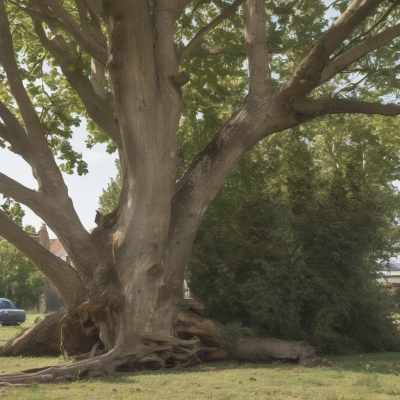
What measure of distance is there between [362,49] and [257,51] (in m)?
2.48

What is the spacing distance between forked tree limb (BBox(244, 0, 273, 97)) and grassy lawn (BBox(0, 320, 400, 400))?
20.8 feet

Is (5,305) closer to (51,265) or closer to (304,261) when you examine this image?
(51,265)

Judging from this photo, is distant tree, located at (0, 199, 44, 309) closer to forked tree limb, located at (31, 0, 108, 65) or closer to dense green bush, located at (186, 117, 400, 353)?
dense green bush, located at (186, 117, 400, 353)

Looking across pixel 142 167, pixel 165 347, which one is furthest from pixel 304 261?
pixel 142 167

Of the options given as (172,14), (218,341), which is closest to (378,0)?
(172,14)

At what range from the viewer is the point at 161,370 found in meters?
8.20

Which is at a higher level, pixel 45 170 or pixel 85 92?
pixel 85 92

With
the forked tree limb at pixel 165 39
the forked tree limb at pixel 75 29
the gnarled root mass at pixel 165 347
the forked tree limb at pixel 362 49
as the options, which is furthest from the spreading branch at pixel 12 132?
the forked tree limb at pixel 362 49

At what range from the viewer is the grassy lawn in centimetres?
526

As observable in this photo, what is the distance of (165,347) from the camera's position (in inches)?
335

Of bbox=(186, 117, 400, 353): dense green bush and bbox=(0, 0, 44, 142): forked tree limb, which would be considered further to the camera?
bbox=(186, 117, 400, 353): dense green bush

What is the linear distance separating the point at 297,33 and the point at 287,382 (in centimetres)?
1077

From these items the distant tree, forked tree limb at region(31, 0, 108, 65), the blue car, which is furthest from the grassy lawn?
the distant tree

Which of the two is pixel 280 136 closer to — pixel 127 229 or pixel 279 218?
pixel 279 218
